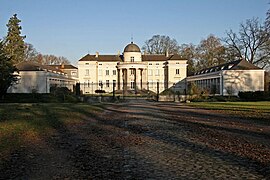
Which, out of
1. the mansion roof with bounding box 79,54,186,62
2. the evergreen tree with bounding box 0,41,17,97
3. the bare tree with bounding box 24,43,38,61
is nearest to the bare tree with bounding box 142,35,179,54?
the mansion roof with bounding box 79,54,186,62

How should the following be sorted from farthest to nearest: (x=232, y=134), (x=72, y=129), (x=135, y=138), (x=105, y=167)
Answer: (x=72, y=129)
(x=232, y=134)
(x=135, y=138)
(x=105, y=167)

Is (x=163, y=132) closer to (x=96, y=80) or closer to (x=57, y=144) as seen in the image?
(x=57, y=144)

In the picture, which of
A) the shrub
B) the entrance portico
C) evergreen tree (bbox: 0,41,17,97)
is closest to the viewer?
evergreen tree (bbox: 0,41,17,97)

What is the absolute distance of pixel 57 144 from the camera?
9.06 meters

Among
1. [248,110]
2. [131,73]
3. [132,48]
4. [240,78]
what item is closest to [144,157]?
[248,110]

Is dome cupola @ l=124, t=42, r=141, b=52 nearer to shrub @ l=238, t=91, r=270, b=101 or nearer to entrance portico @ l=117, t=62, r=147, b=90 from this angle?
entrance portico @ l=117, t=62, r=147, b=90

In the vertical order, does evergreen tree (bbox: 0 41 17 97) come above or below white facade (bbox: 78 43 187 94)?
below

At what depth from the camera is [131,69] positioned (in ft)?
253

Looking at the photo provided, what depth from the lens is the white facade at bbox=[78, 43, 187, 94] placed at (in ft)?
251

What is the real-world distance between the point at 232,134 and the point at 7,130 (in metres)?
7.82

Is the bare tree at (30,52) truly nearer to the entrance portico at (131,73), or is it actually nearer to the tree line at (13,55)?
the tree line at (13,55)

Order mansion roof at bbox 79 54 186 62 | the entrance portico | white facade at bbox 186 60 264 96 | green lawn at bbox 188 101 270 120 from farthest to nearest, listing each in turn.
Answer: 1. mansion roof at bbox 79 54 186 62
2. the entrance portico
3. white facade at bbox 186 60 264 96
4. green lawn at bbox 188 101 270 120

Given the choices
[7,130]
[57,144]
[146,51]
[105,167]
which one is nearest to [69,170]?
[105,167]

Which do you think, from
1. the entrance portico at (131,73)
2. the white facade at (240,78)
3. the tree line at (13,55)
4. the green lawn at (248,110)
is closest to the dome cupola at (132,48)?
the entrance portico at (131,73)
